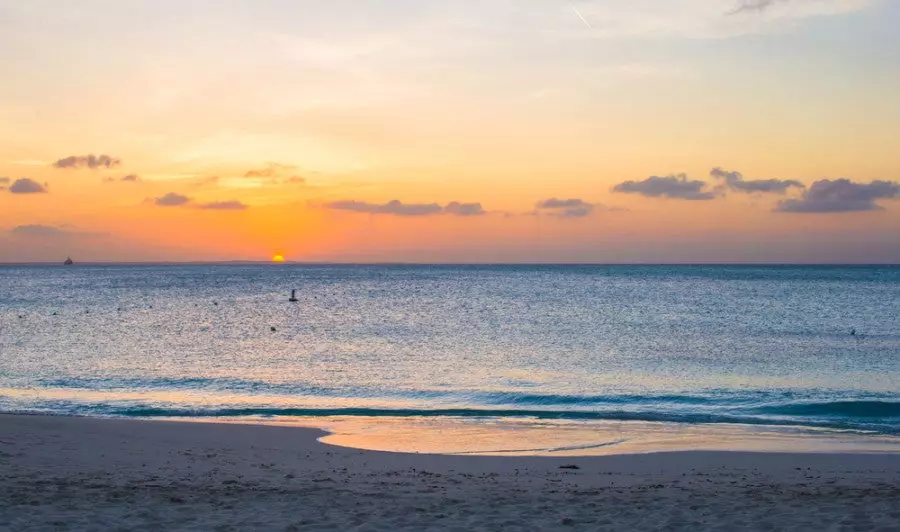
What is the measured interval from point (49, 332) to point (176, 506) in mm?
43087

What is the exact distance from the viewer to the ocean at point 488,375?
2134 cm

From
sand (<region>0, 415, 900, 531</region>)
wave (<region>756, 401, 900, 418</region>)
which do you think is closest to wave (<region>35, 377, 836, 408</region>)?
wave (<region>756, 401, 900, 418</region>)

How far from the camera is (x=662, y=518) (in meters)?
11.1

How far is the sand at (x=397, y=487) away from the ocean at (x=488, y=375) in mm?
2382

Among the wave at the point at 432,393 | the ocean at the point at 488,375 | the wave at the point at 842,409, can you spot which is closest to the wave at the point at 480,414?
the ocean at the point at 488,375

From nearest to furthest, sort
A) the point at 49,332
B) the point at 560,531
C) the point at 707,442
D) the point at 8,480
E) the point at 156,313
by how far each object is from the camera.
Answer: the point at 560,531 → the point at 8,480 → the point at 707,442 → the point at 49,332 → the point at 156,313

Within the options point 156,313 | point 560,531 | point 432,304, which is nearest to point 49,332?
point 156,313

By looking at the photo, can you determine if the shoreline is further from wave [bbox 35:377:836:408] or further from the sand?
wave [bbox 35:377:836:408]

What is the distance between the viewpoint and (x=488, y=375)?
32.0 m

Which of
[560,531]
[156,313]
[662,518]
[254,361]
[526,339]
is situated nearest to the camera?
[560,531]

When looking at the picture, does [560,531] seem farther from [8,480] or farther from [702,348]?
[702,348]

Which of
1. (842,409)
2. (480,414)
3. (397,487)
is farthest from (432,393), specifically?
(397,487)

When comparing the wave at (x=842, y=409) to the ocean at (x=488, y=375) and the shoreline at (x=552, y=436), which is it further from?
the shoreline at (x=552, y=436)

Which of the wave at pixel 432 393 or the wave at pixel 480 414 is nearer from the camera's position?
→ the wave at pixel 480 414
